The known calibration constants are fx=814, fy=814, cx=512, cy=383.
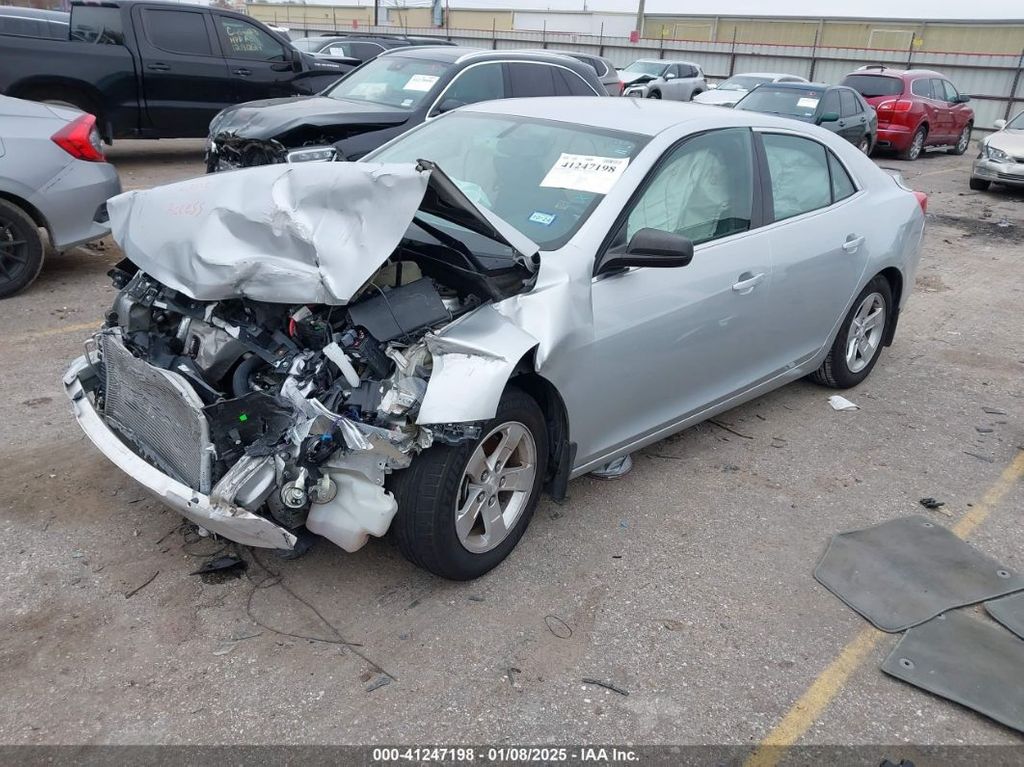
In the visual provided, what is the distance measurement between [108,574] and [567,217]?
2.32 metres

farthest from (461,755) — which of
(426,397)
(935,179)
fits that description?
(935,179)

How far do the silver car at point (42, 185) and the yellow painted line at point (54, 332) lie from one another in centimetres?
78

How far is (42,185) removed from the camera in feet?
18.9

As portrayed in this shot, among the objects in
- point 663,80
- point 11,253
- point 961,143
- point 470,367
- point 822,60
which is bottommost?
point 11,253

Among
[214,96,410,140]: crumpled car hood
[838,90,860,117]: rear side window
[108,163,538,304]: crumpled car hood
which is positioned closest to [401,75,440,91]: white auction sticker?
[214,96,410,140]: crumpled car hood

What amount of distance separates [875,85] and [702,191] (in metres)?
15.5

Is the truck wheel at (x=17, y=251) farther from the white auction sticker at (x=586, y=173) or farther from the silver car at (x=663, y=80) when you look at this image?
the silver car at (x=663, y=80)

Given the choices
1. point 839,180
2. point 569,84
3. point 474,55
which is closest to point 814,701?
point 839,180

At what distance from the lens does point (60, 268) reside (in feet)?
22.1

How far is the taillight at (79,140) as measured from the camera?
19.4 ft

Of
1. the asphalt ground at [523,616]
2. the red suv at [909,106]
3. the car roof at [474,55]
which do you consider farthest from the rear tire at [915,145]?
the asphalt ground at [523,616]

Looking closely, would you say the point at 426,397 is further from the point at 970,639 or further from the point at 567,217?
the point at 970,639

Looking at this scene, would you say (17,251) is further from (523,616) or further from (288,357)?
(523,616)

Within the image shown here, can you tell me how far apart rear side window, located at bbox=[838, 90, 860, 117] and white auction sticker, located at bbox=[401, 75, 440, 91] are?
8.79 metres
